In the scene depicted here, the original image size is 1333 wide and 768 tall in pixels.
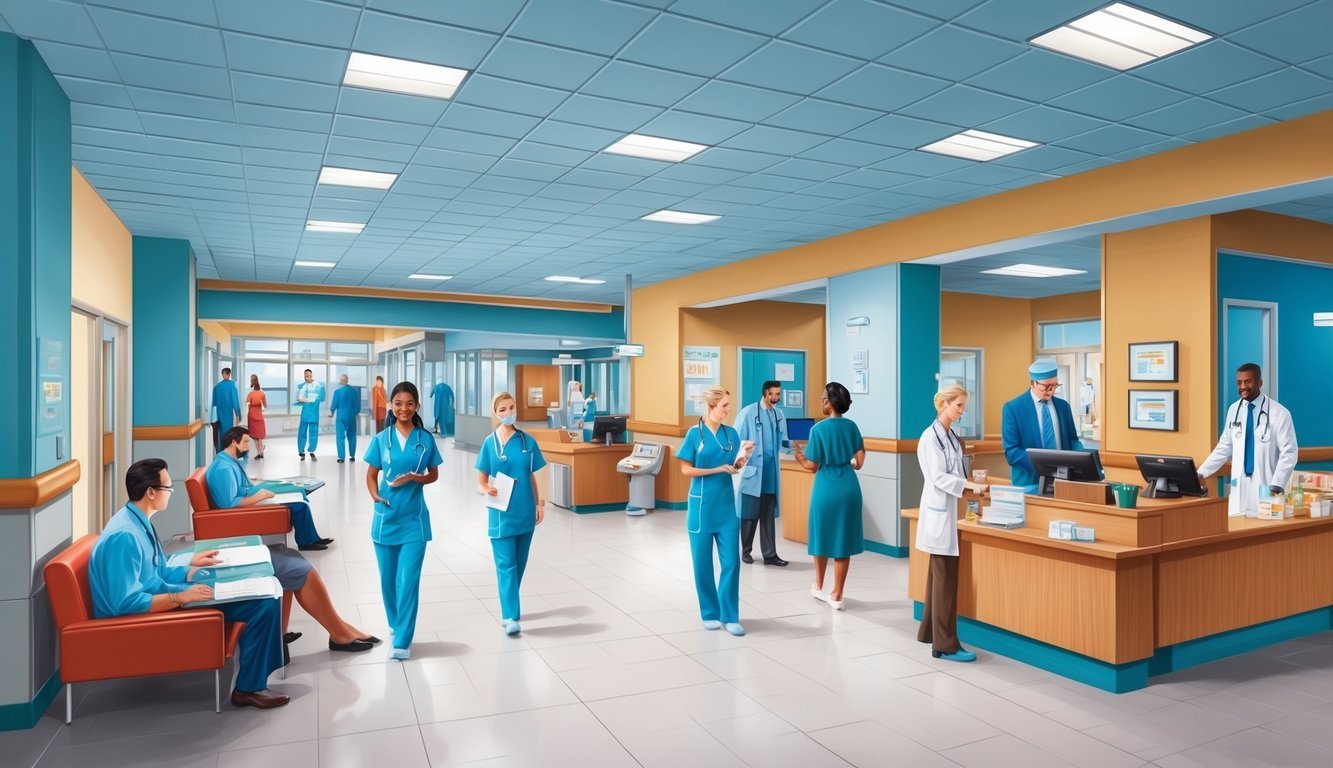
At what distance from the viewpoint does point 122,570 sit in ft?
11.8

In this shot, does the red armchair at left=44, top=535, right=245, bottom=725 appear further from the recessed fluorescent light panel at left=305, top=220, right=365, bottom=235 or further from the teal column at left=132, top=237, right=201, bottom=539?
the teal column at left=132, top=237, right=201, bottom=539

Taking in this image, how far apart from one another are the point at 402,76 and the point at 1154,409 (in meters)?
6.03

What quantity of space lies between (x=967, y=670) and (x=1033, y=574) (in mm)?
635

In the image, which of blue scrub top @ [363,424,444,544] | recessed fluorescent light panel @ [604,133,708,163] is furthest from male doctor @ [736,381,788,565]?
blue scrub top @ [363,424,444,544]

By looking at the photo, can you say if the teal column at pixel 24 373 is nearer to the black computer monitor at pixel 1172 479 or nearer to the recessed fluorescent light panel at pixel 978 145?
the recessed fluorescent light panel at pixel 978 145

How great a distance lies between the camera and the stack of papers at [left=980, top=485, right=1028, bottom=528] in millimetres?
4582

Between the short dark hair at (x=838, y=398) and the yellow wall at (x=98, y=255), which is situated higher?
the yellow wall at (x=98, y=255)

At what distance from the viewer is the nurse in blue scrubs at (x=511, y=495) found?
496cm

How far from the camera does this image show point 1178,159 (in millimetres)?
5320

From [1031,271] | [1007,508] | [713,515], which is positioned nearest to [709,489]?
[713,515]

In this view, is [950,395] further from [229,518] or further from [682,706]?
[229,518]

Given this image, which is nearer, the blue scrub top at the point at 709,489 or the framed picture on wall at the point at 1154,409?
the blue scrub top at the point at 709,489

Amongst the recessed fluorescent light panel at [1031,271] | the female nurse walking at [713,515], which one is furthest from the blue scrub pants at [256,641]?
the recessed fluorescent light panel at [1031,271]

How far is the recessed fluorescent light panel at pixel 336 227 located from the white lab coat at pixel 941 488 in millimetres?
5799
